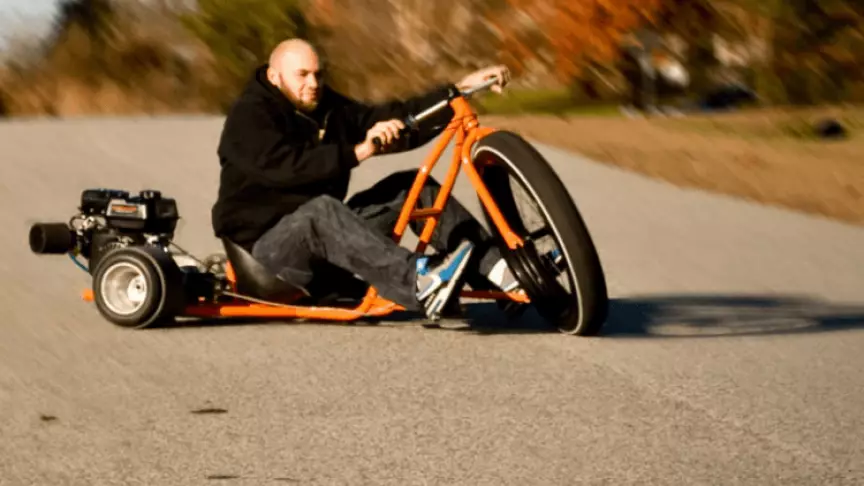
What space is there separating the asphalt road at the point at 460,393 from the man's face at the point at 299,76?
1.04 m

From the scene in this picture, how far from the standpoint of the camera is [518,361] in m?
7.30

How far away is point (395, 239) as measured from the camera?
7.85 metres

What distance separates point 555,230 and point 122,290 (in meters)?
2.06

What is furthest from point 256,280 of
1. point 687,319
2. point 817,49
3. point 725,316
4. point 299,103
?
point 817,49

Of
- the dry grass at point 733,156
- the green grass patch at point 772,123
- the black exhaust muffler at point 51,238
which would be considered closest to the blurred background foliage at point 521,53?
the green grass patch at point 772,123

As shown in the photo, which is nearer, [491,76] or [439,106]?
[439,106]

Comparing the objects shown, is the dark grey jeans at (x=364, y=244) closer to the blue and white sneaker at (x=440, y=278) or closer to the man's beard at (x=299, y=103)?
the blue and white sneaker at (x=440, y=278)

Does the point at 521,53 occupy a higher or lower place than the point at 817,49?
higher

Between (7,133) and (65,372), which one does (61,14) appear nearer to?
(7,133)

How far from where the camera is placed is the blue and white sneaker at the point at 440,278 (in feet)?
23.8

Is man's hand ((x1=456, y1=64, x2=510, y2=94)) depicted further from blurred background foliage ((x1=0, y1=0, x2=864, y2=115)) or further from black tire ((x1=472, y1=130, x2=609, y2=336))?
blurred background foliage ((x1=0, y1=0, x2=864, y2=115))

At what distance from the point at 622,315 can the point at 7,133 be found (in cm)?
1006

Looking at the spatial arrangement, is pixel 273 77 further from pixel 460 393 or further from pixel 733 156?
pixel 733 156

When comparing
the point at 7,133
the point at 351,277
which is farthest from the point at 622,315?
the point at 7,133
